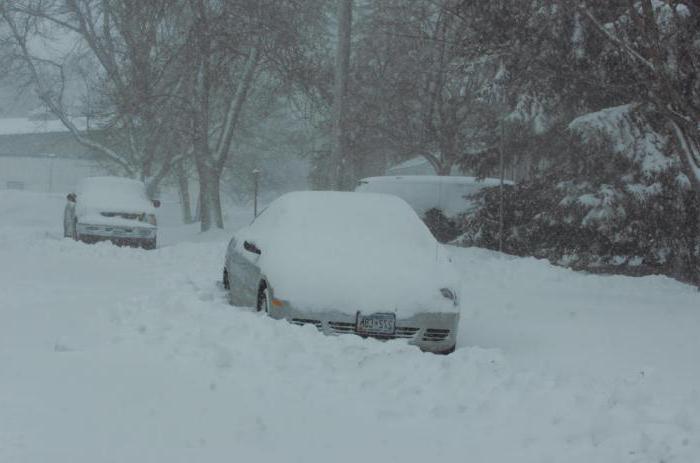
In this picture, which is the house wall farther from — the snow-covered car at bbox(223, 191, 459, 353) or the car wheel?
the car wheel

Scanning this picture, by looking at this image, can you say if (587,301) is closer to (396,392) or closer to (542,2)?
(542,2)

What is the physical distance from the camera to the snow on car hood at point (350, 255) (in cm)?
729

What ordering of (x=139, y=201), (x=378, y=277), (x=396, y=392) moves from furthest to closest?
(x=139, y=201) < (x=378, y=277) < (x=396, y=392)

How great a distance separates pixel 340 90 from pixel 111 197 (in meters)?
6.18

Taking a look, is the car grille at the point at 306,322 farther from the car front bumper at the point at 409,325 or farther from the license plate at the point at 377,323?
the license plate at the point at 377,323

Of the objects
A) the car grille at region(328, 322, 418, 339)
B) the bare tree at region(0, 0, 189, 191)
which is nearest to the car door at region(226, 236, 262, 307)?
the car grille at region(328, 322, 418, 339)

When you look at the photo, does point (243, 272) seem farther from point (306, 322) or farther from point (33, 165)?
point (33, 165)

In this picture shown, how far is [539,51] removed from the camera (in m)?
13.2

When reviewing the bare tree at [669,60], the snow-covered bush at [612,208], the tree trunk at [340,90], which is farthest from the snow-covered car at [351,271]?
the tree trunk at [340,90]

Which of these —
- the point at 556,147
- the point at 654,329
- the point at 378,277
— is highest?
the point at 556,147

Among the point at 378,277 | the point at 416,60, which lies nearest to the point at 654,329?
the point at 378,277

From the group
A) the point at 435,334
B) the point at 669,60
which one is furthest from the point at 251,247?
the point at 669,60

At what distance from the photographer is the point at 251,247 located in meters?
8.63

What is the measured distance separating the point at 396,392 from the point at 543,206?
42.1ft
